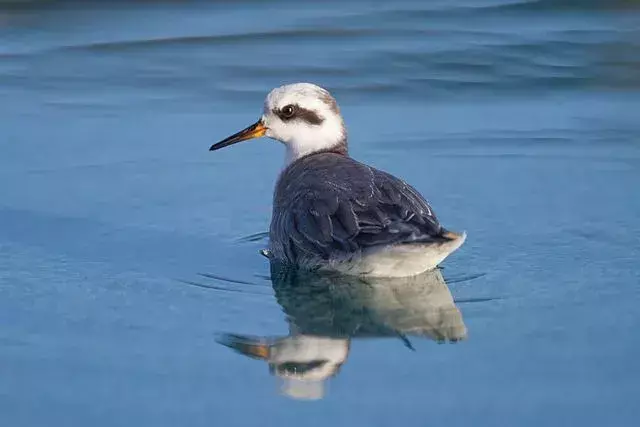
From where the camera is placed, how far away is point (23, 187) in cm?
975

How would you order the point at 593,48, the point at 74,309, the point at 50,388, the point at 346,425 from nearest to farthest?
the point at 346,425
the point at 50,388
the point at 74,309
the point at 593,48

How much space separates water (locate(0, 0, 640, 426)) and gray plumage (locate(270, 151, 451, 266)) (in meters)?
0.25

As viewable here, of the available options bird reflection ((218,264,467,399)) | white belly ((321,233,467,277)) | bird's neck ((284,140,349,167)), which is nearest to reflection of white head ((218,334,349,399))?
bird reflection ((218,264,467,399))

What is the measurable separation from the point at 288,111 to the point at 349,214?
1.56 meters

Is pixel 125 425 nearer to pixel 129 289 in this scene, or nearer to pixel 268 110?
pixel 129 289

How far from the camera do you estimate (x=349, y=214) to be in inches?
318

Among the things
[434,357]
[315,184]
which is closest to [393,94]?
[315,184]

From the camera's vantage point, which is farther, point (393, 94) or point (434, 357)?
point (393, 94)

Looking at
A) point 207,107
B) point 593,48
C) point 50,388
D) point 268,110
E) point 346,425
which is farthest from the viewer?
point 593,48

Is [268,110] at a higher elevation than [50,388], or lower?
higher

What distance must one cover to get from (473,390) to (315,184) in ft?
7.95

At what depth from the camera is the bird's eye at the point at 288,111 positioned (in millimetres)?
9418

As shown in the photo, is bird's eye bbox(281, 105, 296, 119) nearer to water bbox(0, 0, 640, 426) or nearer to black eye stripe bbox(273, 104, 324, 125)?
black eye stripe bbox(273, 104, 324, 125)

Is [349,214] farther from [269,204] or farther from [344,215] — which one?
[269,204]
